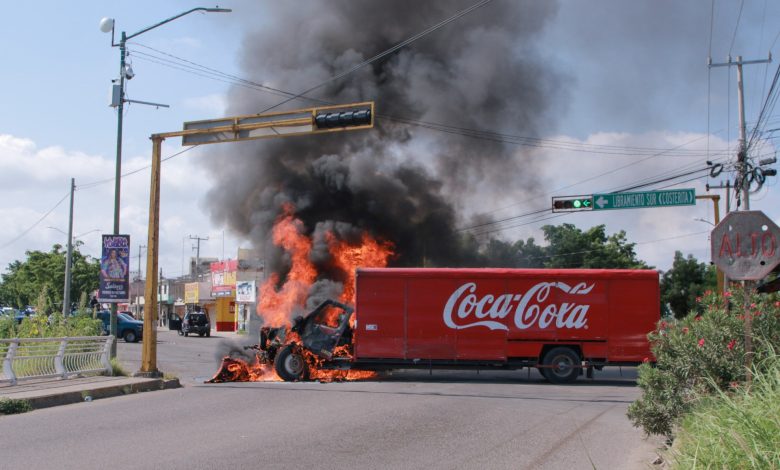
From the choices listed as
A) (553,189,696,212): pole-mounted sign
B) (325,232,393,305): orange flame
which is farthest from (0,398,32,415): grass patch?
(553,189,696,212): pole-mounted sign

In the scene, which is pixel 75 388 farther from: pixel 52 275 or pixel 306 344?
pixel 52 275

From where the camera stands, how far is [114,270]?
55.4ft

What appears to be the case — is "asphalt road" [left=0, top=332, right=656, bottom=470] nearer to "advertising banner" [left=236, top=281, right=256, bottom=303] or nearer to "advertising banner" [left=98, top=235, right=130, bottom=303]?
"advertising banner" [left=98, top=235, right=130, bottom=303]

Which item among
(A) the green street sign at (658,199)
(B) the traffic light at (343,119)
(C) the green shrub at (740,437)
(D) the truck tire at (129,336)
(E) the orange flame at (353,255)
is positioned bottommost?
(D) the truck tire at (129,336)

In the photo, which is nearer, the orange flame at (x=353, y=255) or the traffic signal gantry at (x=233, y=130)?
the traffic signal gantry at (x=233, y=130)

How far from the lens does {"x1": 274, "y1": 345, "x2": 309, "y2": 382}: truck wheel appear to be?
16406mm

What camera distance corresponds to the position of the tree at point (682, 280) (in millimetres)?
50438

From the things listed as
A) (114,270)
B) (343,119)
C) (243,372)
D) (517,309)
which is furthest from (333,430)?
(114,270)

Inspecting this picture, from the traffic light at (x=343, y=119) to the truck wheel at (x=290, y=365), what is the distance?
5829 mm

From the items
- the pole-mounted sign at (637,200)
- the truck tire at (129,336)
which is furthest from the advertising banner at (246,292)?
the pole-mounted sign at (637,200)

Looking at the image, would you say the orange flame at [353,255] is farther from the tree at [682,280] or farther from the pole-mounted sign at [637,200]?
the tree at [682,280]

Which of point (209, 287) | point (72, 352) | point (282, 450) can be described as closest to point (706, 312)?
point (282, 450)

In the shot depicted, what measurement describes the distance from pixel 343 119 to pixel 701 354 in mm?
8013

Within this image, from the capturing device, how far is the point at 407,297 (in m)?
17.1
